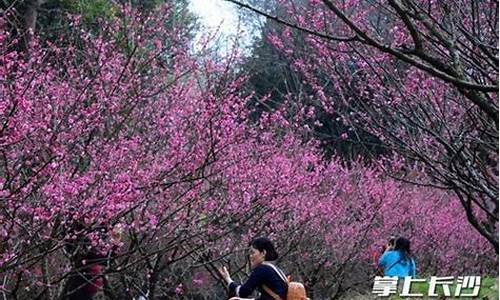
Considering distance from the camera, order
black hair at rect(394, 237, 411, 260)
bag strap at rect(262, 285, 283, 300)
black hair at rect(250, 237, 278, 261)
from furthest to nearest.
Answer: black hair at rect(394, 237, 411, 260), black hair at rect(250, 237, 278, 261), bag strap at rect(262, 285, 283, 300)

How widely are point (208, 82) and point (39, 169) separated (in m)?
2.94

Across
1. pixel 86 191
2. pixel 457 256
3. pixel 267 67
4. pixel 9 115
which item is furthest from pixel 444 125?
pixel 267 67

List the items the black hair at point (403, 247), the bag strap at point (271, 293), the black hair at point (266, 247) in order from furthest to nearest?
the black hair at point (403, 247) → the black hair at point (266, 247) → the bag strap at point (271, 293)

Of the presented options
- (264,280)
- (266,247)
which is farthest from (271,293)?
(266,247)

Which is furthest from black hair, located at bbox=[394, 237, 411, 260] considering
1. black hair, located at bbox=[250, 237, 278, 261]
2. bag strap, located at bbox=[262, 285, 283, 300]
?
bag strap, located at bbox=[262, 285, 283, 300]

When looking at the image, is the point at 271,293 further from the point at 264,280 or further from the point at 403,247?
the point at 403,247

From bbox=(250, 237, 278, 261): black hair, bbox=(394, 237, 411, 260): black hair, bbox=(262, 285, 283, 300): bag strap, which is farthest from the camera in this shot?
bbox=(394, 237, 411, 260): black hair

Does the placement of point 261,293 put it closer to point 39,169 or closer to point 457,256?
point 39,169

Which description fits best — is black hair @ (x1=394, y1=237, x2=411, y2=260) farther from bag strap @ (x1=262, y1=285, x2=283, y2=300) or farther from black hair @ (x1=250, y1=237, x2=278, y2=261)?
bag strap @ (x1=262, y1=285, x2=283, y2=300)

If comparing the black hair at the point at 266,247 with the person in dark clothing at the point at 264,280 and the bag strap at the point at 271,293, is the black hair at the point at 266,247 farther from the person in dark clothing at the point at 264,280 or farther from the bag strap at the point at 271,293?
the bag strap at the point at 271,293

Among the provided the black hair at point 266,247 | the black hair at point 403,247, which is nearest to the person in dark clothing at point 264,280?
the black hair at point 266,247

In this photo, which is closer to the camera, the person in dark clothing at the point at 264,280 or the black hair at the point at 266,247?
the person in dark clothing at the point at 264,280

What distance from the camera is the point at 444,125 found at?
4727 mm

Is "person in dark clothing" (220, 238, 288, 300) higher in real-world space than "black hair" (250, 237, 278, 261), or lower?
lower
